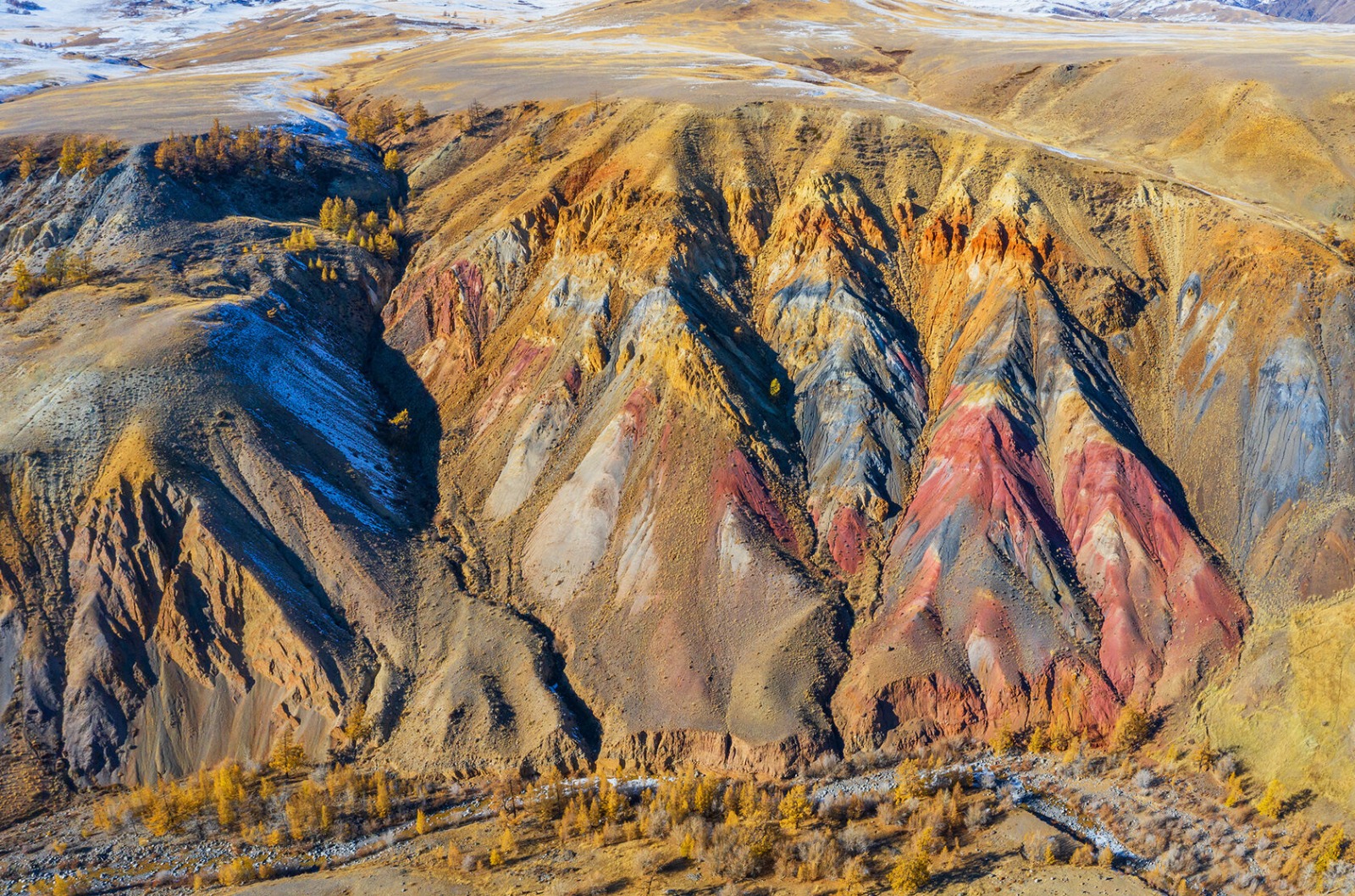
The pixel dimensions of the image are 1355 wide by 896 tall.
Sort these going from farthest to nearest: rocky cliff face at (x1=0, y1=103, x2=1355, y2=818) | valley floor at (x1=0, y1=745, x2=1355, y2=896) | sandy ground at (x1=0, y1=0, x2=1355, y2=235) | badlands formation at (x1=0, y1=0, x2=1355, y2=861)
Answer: sandy ground at (x1=0, y1=0, x2=1355, y2=235) → rocky cliff face at (x1=0, y1=103, x2=1355, y2=818) → badlands formation at (x1=0, y1=0, x2=1355, y2=861) → valley floor at (x1=0, y1=745, x2=1355, y2=896)

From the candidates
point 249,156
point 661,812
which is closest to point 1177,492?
point 661,812

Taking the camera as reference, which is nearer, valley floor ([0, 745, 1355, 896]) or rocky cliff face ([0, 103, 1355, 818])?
valley floor ([0, 745, 1355, 896])

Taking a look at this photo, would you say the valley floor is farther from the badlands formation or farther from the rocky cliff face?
the rocky cliff face

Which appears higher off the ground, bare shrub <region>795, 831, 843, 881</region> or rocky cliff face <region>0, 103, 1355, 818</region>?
rocky cliff face <region>0, 103, 1355, 818</region>

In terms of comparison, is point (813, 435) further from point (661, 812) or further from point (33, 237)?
point (33, 237)

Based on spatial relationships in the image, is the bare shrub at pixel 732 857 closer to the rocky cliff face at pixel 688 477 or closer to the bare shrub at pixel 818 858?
the bare shrub at pixel 818 858

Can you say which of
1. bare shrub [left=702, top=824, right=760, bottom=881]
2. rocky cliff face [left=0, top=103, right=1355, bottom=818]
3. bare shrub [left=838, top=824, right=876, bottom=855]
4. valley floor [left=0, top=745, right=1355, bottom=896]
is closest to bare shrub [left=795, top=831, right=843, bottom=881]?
valley floor [left=0, top=745, right=1355, bottom=896]

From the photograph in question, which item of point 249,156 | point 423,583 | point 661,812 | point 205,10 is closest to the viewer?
point 661,812
